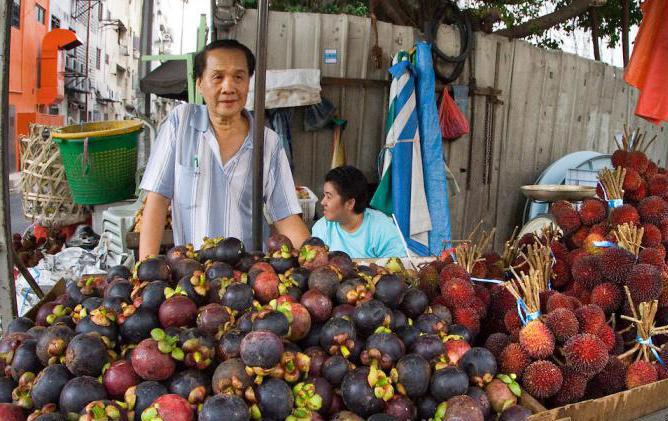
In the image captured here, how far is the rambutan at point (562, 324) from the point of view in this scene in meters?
1.53

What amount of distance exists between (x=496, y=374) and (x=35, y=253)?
4.32 metres

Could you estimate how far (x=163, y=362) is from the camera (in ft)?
3.84

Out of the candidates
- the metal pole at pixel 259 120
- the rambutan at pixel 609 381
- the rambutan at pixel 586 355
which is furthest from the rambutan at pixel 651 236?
the metal pole at pixel 259 120

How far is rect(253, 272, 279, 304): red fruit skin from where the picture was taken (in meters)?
1.44

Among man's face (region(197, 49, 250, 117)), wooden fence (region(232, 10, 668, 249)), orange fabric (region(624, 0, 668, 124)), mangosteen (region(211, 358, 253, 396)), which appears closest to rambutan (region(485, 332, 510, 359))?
mangosteen (region(211, 358, 253, 396))

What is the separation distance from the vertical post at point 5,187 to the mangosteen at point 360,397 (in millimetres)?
1193

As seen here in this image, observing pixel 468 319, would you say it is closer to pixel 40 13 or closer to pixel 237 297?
pixel 237 297

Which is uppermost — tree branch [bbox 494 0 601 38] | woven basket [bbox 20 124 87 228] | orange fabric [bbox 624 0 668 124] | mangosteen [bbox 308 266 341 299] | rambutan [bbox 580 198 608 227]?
tree branch [bbox 494 0 601 38]

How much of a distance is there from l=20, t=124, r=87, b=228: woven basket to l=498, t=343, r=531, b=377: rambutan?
4.60 m

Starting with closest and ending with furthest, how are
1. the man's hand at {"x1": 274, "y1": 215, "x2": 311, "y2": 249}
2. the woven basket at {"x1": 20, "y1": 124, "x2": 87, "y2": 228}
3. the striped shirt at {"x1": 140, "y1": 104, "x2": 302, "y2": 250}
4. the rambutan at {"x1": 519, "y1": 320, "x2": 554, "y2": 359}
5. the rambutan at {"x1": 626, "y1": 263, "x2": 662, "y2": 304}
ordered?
the rambutan at {"x1": 519, "y1": 320, "x2": 554, "y2": 359} → the rambutan at {"x1": 626, "y1": 263, "x2": 662, "y2": 304} → the striped shirt at {"x1": 140, "y1": 104, "x2": 302, "y2": 250} → the man's hand at {"x1": 274, "y1": 215, "x2": 311, "y2": 249} → the woven basket at {"x1": 20, "y1": 124, "x2": 87, "y2": 228}

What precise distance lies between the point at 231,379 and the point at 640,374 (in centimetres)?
113

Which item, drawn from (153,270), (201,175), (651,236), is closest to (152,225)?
(201,175)

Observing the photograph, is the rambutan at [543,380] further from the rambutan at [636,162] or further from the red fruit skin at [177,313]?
the rambutan at [636,162]

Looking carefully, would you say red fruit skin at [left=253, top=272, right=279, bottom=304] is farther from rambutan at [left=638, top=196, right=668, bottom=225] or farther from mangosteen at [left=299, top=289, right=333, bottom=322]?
rambutan at [left=638, top=196, right=668, bottom=225]
